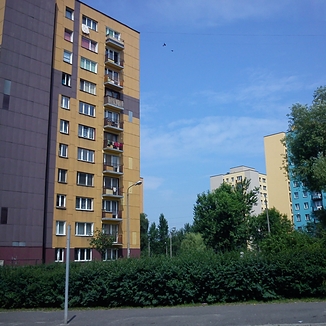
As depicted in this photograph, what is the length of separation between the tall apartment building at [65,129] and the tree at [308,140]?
1742cm

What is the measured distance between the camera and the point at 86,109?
40.0m

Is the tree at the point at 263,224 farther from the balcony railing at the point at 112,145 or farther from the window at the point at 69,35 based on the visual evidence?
the window at the point at 69,35

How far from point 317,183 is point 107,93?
935 inches

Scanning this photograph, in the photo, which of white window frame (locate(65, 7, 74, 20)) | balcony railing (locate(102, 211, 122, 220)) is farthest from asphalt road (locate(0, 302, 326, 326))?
white window frame (locate(65, 7, 74, 20))

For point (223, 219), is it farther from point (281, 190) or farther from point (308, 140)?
point (281, 190)

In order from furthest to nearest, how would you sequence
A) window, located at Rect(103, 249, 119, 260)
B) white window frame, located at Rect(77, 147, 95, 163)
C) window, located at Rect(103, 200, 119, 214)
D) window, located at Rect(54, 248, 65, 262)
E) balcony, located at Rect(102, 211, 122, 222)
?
window, located at Rect(103, 200, 119, 214), balcony, located at Rect(102, 211, 122, 222), window, located at Rect(103, 249, 119, 260), white window frame, located at Rect(77, 147, 95, 163), window, located at Rect(54, 248, 65, 262)

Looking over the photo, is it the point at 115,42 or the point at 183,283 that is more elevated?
the point at 115,42

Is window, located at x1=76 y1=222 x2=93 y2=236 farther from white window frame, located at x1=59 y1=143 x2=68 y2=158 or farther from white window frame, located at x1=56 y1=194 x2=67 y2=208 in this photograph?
white window frame, located at x1=59 y1=143 x2=68 y2=158

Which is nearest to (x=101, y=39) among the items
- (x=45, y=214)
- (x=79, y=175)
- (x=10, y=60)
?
(x=10, y=60)

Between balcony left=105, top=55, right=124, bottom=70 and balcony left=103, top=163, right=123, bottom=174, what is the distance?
11.0 m

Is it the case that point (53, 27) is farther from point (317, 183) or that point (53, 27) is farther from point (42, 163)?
point (317, 183)

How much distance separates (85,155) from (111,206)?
6130 mm

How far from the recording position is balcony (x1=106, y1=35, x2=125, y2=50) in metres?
42.9

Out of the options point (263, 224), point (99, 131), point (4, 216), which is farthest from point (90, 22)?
point (263, 224)
